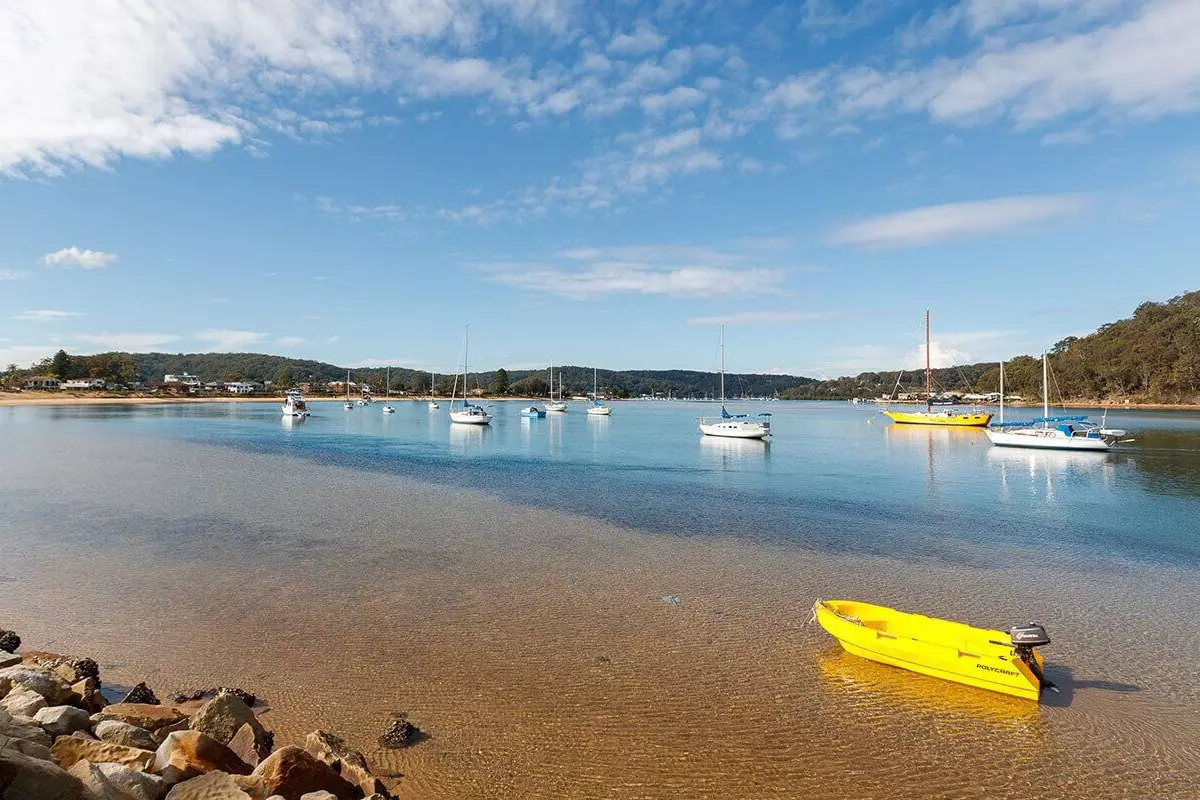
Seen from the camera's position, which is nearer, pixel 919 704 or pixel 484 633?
pixel 919 704

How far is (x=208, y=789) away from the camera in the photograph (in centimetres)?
560

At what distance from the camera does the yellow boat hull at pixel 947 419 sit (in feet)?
274

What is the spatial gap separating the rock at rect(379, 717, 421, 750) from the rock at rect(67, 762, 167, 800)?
113 inches

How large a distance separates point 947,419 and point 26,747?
98.6m

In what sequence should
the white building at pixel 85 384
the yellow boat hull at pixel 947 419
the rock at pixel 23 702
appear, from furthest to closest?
the white building at pixel 85 384
the yellow boat hull at pixel 947 419
the rock at pixel 23 702

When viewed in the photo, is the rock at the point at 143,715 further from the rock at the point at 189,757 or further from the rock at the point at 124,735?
the rock at the point at 189,757

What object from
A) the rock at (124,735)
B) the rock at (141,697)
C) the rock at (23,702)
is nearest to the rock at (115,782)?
the rock at (124,735)

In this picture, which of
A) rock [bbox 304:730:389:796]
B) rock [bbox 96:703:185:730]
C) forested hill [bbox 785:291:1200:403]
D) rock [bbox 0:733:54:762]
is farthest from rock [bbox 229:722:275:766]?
forested hill [bbox 785:291:1200:403]

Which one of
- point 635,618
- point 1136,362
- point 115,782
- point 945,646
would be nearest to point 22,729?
point 115,782

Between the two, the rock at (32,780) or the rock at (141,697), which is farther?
the rock at (141,697)

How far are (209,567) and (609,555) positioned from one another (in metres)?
10.5

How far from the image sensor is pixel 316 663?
1066 cm

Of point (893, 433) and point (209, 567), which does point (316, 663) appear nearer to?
point (209, 567)

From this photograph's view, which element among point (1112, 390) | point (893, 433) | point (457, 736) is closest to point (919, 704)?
point (457, 736)
